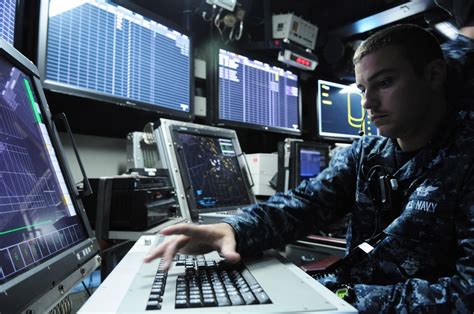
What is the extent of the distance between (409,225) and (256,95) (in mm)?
1734

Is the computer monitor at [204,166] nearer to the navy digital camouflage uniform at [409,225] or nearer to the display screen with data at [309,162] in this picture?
the display screen with data at [309,162]

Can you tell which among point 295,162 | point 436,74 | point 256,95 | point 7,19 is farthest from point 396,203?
point 256,95

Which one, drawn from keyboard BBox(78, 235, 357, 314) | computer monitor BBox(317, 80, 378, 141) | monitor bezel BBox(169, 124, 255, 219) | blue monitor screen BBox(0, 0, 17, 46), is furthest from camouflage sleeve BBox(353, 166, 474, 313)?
computer monitor BBox(317, 80, 378, 141)

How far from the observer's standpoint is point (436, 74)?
931 mm

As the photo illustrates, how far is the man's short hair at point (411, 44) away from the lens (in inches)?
36.8

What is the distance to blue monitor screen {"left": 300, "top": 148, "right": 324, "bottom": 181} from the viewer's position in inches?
87.5

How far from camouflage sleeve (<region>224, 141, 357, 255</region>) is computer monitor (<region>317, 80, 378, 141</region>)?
6.10ft

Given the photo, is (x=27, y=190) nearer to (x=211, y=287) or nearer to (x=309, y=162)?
(x=211, y=287)

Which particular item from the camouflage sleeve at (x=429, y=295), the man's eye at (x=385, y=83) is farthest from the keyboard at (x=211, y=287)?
the man's eye at (x=385, y=83)

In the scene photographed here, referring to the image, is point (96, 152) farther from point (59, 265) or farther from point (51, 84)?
point (59, 265)

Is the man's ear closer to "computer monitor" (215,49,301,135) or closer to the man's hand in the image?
the man's hand

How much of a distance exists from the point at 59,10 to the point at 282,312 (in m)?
1.51

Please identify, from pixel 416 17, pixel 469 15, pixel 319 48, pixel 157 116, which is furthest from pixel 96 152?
pixel 416 17

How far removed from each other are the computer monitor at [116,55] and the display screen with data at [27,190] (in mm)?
675
